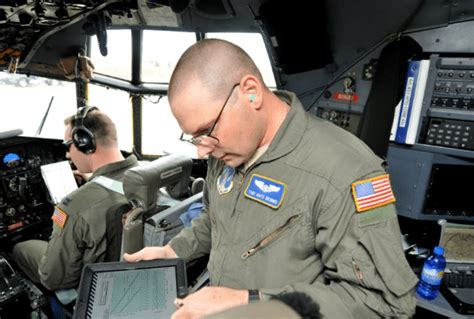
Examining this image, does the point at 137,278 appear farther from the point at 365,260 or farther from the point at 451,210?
the point at 451,210

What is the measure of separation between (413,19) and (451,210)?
115 cm

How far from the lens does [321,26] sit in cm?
236

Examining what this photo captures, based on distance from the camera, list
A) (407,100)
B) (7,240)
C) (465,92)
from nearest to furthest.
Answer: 1. (465,92)
2. (407,100)
3. (7,240)

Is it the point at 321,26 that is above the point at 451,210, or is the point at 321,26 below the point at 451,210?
above

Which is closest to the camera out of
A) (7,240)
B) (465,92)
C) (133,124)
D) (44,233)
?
(465,92)

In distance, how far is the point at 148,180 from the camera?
5.26 feet

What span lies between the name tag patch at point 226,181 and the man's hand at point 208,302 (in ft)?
1.11

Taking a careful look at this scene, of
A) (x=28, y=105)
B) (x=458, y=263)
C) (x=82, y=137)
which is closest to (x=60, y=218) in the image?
(x=82, y=137)

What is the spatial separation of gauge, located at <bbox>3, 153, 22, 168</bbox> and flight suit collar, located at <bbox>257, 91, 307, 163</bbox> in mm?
2274

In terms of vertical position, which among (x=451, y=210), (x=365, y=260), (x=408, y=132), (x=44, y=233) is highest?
(x=408, y=132)

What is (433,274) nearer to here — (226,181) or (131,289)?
(226,181)

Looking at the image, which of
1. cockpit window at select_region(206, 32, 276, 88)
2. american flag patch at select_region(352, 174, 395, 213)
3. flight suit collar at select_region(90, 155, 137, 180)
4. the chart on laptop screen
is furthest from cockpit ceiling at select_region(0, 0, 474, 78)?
the chart on laptop screen

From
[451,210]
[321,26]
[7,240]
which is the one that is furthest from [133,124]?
[451,210]

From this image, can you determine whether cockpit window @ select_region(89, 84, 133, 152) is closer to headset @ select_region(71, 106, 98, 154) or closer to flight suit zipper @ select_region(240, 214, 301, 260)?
headset @ select_region(71, 106, 98, 154)
